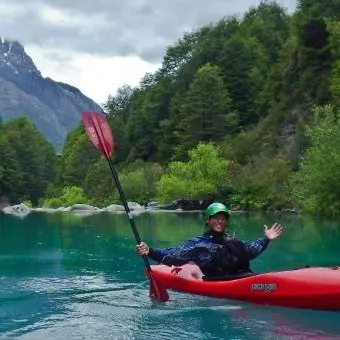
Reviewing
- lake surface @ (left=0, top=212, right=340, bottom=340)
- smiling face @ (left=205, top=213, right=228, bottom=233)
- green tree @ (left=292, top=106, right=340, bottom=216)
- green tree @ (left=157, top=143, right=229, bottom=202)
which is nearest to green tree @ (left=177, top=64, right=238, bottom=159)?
green tree @ (left=157, top=143, right=229, bottom=202)

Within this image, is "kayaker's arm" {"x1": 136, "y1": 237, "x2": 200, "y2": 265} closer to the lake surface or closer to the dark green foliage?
the lake surface

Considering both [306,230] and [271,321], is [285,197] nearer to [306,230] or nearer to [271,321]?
[306,230]

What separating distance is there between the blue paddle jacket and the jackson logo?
0.60 metres

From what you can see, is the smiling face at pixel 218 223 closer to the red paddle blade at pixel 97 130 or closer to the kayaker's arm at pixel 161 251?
the kayaker's arm at pixel 161 251

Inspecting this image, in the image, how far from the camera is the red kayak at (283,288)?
287 inches

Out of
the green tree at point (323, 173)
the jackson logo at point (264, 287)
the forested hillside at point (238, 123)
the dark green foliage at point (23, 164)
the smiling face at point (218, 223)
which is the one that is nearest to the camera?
the jackson logo at point (264, 287)

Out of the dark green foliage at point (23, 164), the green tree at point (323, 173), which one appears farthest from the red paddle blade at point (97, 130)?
the dark green foliage at point (23, 164)

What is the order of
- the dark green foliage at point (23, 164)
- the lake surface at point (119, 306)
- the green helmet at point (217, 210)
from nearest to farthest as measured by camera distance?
the lake surface at point (119, 306)
the green helmet at point (217, 210)
the dark green foliage at point (23, 164)

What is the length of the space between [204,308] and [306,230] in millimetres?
14238

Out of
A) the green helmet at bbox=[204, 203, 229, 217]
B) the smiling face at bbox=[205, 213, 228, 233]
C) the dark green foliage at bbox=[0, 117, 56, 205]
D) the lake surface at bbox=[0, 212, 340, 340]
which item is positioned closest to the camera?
the lake surface at bbox=[0, 212, 340, 340]

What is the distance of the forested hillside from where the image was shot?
1435 inches

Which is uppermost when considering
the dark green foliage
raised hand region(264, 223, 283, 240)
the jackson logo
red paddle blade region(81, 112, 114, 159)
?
the dark green foliage

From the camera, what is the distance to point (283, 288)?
7688 mm

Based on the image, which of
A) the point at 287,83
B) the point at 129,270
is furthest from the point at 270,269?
the point at 287,83
